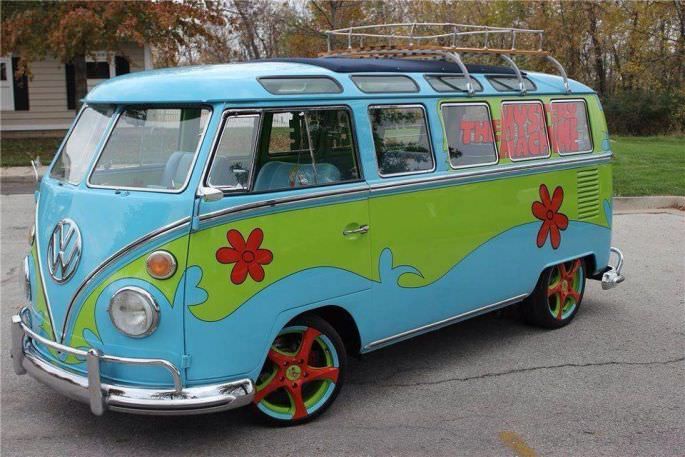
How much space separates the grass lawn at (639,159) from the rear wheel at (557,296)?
23.0 ft

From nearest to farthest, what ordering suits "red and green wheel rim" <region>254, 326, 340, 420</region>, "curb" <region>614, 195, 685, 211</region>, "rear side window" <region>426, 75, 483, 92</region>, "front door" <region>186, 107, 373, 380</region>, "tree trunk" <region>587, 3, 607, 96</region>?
"front door" <region>186, 107, 373, 380</region> < "red and green wheel rim" <region>254, 326, 340, 420</region> < "rear side window" <region>426, 75, 483, 92</region> < "curb" <region>614, 195, 685, 211</region> < "tree trunk" <region>587, 3, 607, 96</region>

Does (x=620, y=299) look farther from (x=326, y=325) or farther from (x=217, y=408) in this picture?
(x=217, y=408)

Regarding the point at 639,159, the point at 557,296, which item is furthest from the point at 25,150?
the point at 557,296

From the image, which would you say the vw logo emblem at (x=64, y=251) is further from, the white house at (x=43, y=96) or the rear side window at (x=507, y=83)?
the white house at (x=43, y=96)

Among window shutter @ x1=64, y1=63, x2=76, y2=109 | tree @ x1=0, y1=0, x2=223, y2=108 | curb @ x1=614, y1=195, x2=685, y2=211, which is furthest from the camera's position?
window shutter @ x1=64, y1=63, x2=76, y2=109

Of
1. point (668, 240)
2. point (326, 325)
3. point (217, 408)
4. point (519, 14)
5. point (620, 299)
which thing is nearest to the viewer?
point (217, 408)

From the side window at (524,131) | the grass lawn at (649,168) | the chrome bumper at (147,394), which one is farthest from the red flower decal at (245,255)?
the grass lawn at (649,168)

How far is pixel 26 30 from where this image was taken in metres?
19.4

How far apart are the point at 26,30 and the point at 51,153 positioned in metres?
3.65

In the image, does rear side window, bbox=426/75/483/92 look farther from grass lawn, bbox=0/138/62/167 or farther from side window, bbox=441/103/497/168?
grass lawn, bbox=0/138/62/167

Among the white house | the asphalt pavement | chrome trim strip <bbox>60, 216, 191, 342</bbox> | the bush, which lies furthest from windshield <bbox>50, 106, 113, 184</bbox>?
the bush

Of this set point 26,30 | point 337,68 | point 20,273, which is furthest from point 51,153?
point 337,68

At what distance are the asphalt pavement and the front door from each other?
0.22 metres

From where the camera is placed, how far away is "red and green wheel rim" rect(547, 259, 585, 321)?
700 centimetres
